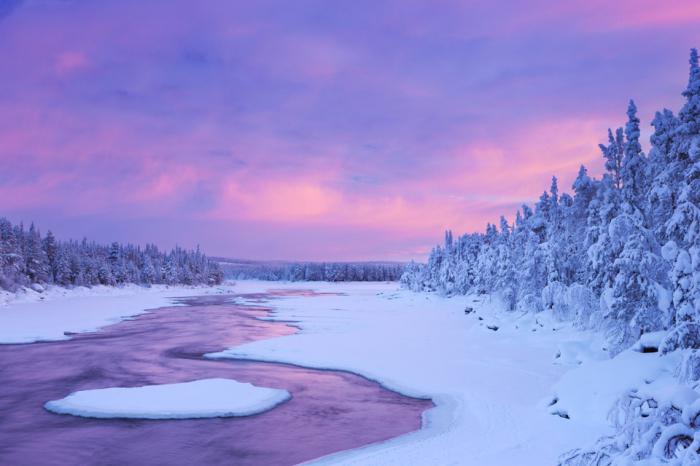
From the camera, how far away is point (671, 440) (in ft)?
18.9

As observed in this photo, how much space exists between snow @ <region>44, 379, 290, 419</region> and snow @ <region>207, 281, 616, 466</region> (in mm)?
6044

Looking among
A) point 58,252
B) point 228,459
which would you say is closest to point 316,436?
point 228,459

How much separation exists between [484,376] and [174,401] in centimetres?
1388

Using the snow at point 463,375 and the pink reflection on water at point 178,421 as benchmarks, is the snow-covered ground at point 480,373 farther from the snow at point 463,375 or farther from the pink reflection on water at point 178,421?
the pink reflection on water at point 178,421

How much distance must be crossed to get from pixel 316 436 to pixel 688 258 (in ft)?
40.0

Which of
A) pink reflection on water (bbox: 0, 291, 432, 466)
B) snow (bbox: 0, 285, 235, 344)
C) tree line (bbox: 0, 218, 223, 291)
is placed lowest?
pink reflection on water (bbox: 0, 291, 432, 466)

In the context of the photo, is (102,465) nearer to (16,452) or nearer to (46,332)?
(16,452)

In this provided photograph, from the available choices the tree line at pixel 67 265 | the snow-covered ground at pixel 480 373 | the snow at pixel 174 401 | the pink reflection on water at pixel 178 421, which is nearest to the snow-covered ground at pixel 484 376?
the snow-covered ground at pixel 480 373

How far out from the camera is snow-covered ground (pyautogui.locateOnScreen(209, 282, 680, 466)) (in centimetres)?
1383

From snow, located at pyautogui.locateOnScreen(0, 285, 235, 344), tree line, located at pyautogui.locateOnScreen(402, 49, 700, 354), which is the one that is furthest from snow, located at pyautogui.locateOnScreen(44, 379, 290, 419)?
snow, located at pyautogui.locateOnScreen(0, 285, 235, 344)

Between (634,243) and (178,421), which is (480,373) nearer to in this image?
(634,243)

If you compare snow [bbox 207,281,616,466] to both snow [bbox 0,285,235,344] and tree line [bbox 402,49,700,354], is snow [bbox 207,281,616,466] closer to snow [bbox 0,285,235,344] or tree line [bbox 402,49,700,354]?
tree line [bbox 402,49,700,354]

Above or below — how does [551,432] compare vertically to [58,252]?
below

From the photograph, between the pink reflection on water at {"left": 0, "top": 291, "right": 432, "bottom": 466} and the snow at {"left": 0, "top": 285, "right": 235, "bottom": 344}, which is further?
the snow at {"left": 0, "top": 285, "right": 235, "bottom": 344}
